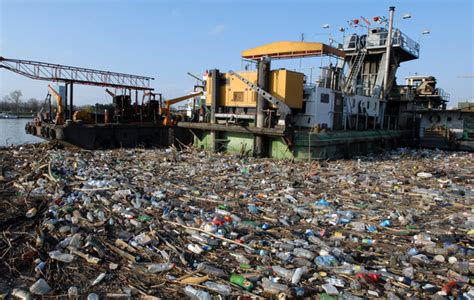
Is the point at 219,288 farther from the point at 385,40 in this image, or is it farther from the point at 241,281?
the point at 385,40

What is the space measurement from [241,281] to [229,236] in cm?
131

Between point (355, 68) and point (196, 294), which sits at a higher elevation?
point (355, 68)

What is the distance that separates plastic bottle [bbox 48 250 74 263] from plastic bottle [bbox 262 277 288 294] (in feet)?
7.62

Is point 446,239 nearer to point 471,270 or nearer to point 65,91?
point 471,270

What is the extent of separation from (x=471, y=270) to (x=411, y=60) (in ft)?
76.3

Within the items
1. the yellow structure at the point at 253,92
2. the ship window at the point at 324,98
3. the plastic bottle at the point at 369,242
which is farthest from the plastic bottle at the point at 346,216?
the ship window at the point at 324,98

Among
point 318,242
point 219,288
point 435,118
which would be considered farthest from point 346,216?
point 435,118

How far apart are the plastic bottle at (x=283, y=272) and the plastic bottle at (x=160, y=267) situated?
119 centimetres

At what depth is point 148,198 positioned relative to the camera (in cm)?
679

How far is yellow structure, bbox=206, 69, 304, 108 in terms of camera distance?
12.5 m

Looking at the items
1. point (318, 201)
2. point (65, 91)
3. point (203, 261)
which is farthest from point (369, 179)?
point (65, 91)

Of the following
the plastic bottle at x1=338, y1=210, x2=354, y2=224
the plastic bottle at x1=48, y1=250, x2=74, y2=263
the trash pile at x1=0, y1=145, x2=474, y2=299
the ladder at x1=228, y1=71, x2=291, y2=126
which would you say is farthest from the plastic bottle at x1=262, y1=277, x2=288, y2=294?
the ladder at x1=228, y1=71, x2=291, y2=126

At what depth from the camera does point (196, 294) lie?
11.4 ft

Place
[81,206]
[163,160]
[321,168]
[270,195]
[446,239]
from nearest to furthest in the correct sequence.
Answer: [446,239], [81,206], [270,195], [321,168], [163,160]
